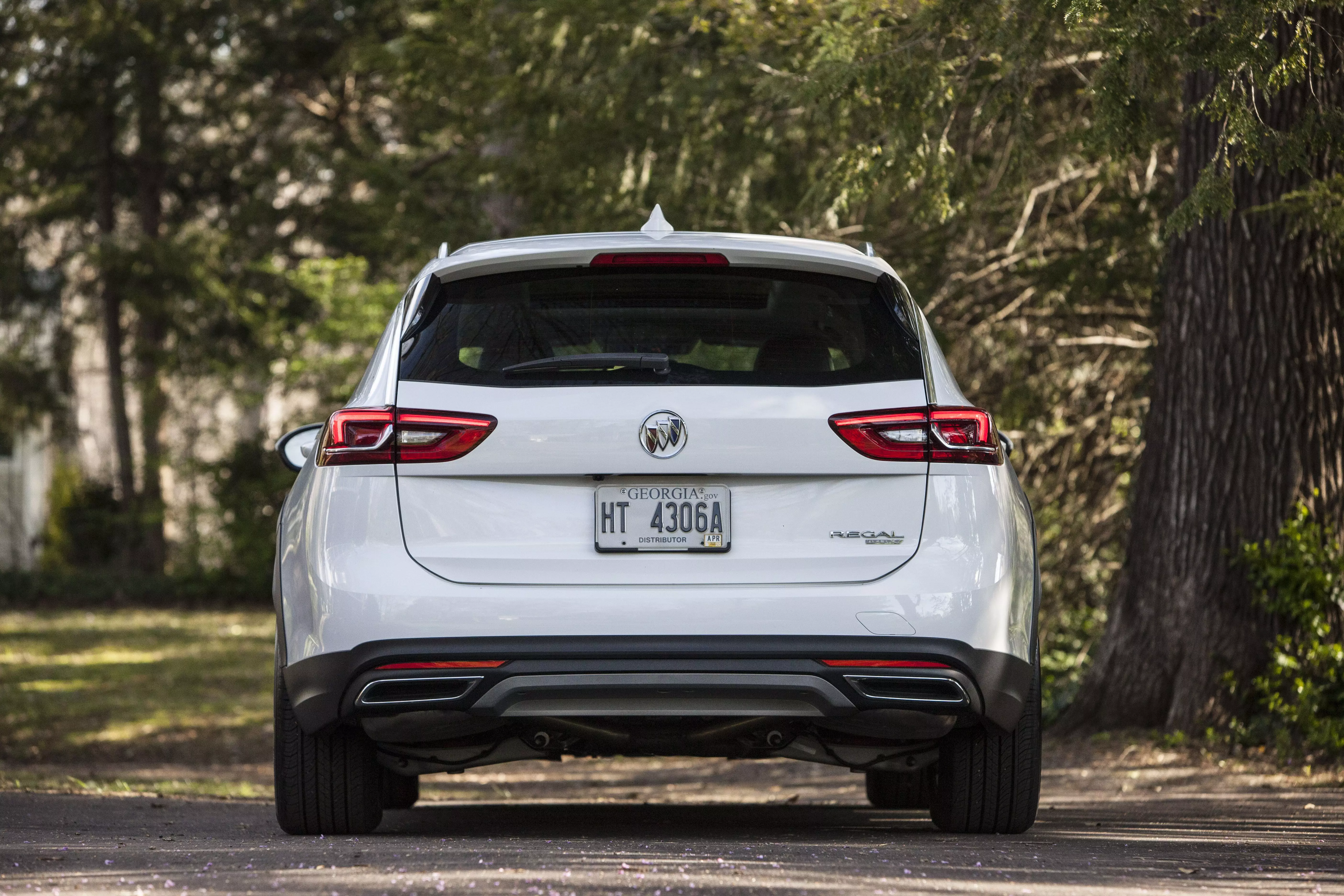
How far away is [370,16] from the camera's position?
71.9ft

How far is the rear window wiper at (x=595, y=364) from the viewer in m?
4.27

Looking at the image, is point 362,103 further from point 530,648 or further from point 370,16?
point 530,648

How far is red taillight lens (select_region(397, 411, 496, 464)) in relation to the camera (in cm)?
415

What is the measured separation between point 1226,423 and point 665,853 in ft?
15.6

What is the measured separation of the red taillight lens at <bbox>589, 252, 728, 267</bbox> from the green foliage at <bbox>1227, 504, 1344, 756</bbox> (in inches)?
167

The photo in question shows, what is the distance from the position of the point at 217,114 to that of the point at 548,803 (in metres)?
19.1

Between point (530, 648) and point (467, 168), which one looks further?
point (467, 168)

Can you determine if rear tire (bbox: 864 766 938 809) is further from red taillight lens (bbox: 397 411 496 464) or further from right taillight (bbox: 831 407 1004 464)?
red taillight lens (bbox: 397 411 496 464)

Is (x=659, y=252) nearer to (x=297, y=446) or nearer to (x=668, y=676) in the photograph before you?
(x=668, y=676)

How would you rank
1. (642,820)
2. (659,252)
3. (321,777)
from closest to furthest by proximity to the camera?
(659,252), (321,777), (642,820)

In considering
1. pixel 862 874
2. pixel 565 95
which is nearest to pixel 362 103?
pixel 565 95

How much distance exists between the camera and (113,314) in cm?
2464

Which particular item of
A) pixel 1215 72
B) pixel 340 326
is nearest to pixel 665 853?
pixel 1215 72

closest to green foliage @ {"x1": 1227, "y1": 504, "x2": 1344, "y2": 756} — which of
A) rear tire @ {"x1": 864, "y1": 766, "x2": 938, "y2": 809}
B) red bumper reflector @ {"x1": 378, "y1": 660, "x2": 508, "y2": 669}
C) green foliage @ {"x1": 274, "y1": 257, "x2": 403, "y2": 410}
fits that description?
rear tire @ {"x1": 864, "y1": 766, "x2": 938, "y2": 809}
